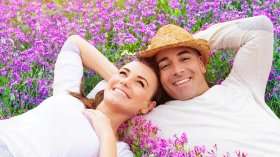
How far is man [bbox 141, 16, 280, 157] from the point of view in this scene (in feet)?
12.6

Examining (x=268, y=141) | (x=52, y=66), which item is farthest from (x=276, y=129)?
(x=52, y=66)

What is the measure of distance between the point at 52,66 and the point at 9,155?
5.64ft

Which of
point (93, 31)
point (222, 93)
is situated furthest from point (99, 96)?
point (93, 31)

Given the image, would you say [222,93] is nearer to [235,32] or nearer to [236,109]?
[236,109]

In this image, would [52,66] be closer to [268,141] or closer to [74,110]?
[74,110]

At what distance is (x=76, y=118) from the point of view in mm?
3748

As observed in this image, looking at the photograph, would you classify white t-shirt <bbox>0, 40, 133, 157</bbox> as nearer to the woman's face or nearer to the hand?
the hand

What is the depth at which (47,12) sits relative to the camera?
6.84 metres

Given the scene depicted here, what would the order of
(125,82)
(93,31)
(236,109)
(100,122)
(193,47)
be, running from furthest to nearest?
(93,31)
(193,47)
(236,109)
(125,82)
(100,122)

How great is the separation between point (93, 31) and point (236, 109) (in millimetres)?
2158

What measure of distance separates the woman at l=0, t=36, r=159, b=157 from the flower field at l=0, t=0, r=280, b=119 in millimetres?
609

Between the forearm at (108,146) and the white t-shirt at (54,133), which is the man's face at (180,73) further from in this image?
the forearm at (108,146)

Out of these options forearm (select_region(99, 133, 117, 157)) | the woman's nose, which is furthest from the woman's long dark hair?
forearm (select_region(99, 133, 117, 157))

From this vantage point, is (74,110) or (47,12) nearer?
(74,110)
